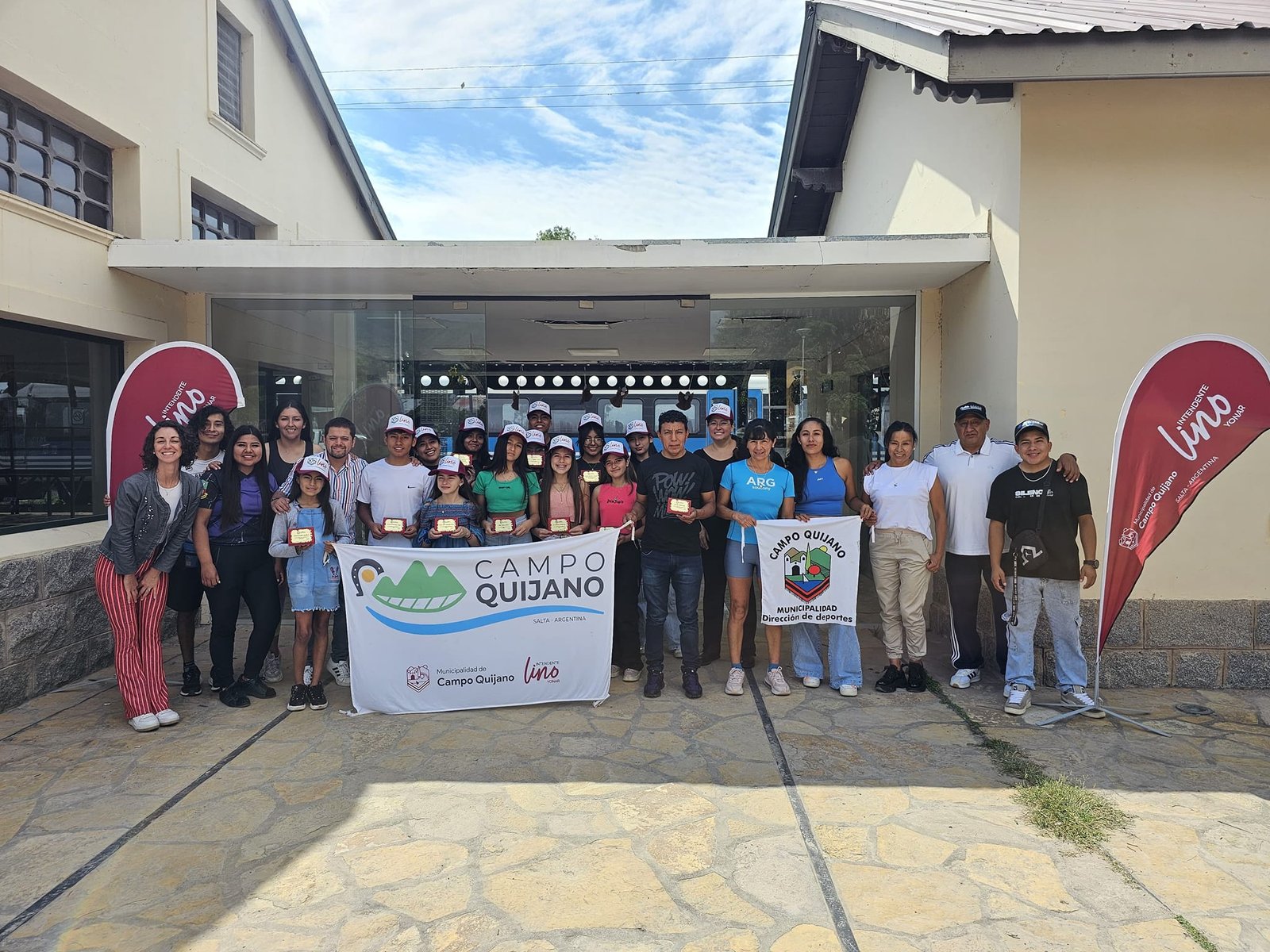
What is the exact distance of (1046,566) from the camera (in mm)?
4832

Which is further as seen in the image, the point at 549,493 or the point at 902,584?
the point at 549,493

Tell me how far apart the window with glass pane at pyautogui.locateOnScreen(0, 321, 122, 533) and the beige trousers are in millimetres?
5102

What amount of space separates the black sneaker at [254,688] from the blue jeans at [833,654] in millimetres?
3501

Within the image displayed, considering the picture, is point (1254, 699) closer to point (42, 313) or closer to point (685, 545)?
point (685, 545)

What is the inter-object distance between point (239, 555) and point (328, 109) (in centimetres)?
815

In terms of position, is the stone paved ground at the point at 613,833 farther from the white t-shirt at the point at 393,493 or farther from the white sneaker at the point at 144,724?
the white t-shirt at the point at 393,493

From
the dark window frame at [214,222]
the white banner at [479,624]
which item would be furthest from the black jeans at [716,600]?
the dark window frame at [214,222]

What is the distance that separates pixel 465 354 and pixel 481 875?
5603mm

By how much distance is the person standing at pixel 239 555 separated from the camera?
496 cm

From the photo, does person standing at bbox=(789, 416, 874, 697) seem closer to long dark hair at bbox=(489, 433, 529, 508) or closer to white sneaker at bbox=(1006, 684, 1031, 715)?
white sneaker at bbox=(1006, 684, 1031, 715)

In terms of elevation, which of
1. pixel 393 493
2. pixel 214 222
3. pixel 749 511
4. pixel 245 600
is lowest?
pixel 245 600

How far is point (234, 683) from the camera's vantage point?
Result: 514cm

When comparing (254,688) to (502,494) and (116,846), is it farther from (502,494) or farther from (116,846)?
(502,494)

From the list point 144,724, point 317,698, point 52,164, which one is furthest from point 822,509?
point 52,164
